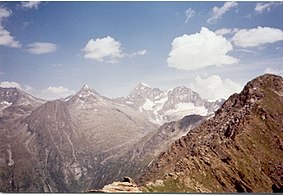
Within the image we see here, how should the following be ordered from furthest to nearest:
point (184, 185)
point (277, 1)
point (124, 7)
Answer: point (184, 185)
point (124, 7)
point (277, 1)

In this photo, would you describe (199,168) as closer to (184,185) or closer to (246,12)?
(184,185)

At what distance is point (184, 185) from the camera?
96.9ft

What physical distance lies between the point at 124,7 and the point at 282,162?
26214mm

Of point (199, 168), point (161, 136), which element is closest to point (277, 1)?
point (199, 168)

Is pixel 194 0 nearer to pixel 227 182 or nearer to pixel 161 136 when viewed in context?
pixel 227 182

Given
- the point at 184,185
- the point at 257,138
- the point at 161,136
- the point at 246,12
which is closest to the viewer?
the point at 246,12

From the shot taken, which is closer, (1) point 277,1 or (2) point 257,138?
(1) point 277,1

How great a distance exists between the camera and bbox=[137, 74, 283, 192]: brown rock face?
112 ft

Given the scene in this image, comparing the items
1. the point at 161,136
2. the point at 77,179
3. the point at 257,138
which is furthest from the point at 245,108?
the point at 77,179

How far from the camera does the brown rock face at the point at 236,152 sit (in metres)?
34.2

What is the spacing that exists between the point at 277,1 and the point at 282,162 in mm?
23787

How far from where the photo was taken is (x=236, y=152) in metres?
43.3

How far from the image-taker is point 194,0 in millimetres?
24500

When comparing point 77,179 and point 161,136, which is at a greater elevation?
point 161,136
